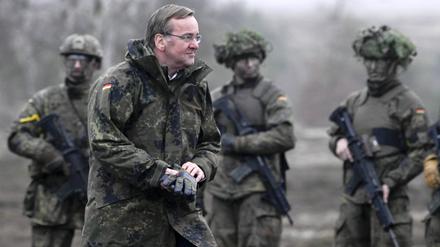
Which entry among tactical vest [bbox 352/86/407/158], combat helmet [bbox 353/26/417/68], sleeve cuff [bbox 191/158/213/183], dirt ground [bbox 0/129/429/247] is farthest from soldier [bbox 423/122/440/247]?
dirt ground [bbox 0/129/429/247]

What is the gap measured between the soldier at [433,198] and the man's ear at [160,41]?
2960mm

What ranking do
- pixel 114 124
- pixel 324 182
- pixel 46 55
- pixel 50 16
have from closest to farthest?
pixel 114 124
pixel 324 182
pixel 50 16
pixel 46 55

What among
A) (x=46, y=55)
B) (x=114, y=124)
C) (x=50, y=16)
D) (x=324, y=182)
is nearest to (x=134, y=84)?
(x=114, y=124)

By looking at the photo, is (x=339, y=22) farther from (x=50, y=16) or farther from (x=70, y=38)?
(x=70, y=38)

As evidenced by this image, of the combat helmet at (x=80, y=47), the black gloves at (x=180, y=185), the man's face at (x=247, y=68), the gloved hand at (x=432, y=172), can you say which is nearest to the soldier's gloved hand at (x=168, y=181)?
the black gloves at (x=180, y=185)

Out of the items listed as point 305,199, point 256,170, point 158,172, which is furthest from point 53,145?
point 305,199

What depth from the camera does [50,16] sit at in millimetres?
31266

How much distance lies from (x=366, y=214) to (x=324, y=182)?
11.8 meters

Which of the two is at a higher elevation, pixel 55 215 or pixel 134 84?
pixel 134 84

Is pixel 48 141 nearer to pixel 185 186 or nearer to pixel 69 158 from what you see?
pixel 69 158

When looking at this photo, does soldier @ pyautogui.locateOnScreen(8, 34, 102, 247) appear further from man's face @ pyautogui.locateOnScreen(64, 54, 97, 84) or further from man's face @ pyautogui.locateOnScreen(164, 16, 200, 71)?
man's face @ pyautogui.locateOnScreen(164, 16, 200, 71)

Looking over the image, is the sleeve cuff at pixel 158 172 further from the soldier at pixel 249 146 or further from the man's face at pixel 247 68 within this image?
the man's face at pixel 247 68

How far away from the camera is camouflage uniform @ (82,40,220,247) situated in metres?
5.10

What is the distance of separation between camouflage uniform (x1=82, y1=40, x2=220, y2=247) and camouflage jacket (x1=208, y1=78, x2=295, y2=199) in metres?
3.01
